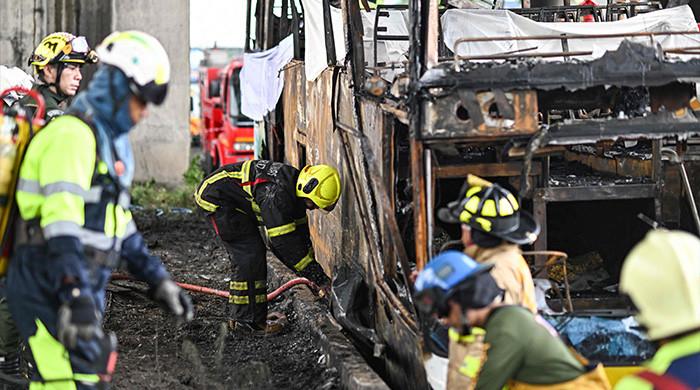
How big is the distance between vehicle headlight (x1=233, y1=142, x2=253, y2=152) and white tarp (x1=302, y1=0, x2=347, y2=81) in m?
9.13

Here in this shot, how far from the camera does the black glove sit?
4160 mm

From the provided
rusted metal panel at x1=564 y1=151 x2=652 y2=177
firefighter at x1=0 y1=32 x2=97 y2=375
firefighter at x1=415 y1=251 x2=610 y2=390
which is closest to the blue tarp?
firefighter at x1=415 y1=251 x2=610 y2=390

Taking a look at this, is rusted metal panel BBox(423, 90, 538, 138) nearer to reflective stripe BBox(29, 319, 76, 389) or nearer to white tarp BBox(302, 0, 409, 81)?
white tarp BBox(302, 0, 409, 81)

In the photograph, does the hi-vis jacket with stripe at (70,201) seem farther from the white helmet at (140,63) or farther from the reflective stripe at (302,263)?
the reflective stripe at (302,263)

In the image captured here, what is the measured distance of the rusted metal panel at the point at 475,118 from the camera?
572 centimetres

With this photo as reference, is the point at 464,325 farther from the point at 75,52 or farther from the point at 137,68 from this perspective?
the point at 75,52

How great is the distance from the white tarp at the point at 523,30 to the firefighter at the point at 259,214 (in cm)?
137

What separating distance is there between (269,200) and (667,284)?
5.15 m

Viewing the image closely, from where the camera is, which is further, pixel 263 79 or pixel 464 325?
pixel 263 79

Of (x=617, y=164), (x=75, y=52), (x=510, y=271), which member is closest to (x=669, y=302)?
(x=510, y=271)

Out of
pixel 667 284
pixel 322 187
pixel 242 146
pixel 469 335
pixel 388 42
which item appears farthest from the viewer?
pixel 242 146

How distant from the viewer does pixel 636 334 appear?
565cm

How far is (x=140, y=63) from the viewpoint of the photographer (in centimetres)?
457

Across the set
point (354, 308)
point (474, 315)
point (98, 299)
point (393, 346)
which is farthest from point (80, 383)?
point (354, 308)
